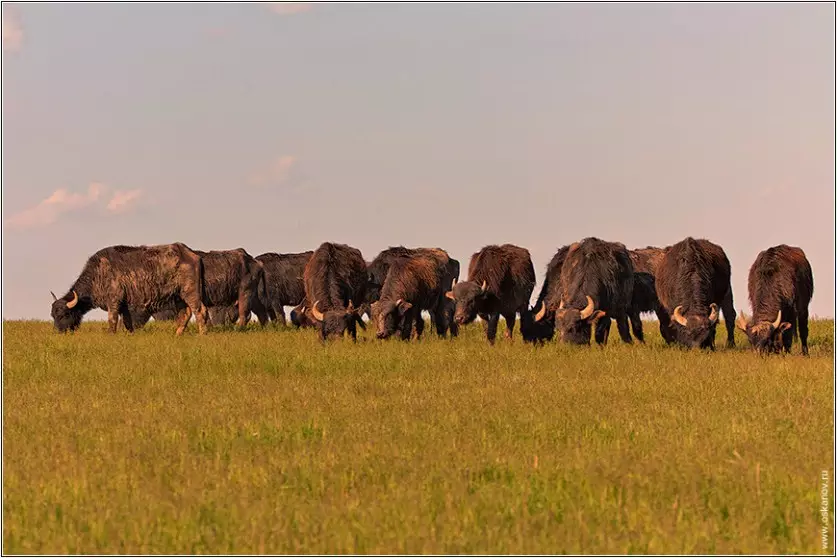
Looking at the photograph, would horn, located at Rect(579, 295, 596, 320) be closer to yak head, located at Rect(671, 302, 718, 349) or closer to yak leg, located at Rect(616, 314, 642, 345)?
yak head, located at Rect(671, 302, 718, 349)

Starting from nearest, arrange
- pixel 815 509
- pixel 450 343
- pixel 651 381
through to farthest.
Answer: pixel 815 509, pixel 651 381, pixel 450 343

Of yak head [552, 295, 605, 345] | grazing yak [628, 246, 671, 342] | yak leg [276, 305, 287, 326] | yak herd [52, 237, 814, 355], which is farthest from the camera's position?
yak leg [276, 305, 287, 326]

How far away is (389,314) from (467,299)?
181cm

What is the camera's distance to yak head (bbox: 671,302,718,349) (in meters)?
22.0

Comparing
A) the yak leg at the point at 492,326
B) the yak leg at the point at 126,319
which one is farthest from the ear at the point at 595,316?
the yak leg at the point at 126,319

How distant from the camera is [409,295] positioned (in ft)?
83.4

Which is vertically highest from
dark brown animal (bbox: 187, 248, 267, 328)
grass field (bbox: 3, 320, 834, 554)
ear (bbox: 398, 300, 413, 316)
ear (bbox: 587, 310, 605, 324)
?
dark brown animal (bbox: 187, 248, 267, 328)

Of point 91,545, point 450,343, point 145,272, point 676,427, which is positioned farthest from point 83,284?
point 91,545

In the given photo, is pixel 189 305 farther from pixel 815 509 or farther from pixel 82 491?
pixel 815 509

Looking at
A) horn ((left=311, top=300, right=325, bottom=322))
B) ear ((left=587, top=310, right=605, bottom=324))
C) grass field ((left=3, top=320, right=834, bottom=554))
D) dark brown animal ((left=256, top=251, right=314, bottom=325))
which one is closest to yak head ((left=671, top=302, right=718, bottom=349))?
ear ((left=587, top=310, right=605, bottom=324))

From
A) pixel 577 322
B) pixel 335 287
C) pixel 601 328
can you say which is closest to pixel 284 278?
pixel 335 287

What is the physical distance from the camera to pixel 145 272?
98.3 ft

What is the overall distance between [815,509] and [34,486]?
6268 millimetres

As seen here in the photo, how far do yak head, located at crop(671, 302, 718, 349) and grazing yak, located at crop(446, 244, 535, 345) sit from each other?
4.36 metres
